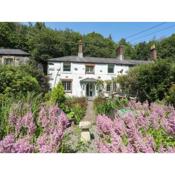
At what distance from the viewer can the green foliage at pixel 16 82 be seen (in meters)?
5.57

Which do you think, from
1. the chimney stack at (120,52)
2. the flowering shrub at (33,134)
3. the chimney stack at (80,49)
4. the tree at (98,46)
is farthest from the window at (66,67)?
the flowering shrub at (33,134)

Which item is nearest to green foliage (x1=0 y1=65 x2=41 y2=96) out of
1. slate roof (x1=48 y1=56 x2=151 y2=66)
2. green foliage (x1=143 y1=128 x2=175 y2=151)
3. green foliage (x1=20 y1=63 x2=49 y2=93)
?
green foliage (x1=20 y1=63 x2=49 y2=93)

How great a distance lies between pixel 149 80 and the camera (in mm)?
5812

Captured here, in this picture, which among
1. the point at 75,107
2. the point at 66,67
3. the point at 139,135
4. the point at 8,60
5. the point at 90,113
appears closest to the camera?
the point at 139,135

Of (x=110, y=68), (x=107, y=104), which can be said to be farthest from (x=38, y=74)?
(x=107, y=104)

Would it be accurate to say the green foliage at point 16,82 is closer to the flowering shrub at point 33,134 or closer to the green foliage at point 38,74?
the green foliage at point 38,74

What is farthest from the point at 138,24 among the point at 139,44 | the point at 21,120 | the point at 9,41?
the point at 21,120

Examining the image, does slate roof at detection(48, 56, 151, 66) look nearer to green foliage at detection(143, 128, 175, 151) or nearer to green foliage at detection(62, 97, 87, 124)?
green foliage at detection(62, 97, 87, 124)

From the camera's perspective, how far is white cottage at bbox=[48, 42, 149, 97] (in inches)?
222

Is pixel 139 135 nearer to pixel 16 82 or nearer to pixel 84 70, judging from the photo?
pixel 16 82

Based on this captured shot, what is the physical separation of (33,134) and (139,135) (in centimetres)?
103

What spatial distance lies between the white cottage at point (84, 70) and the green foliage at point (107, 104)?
26cm
